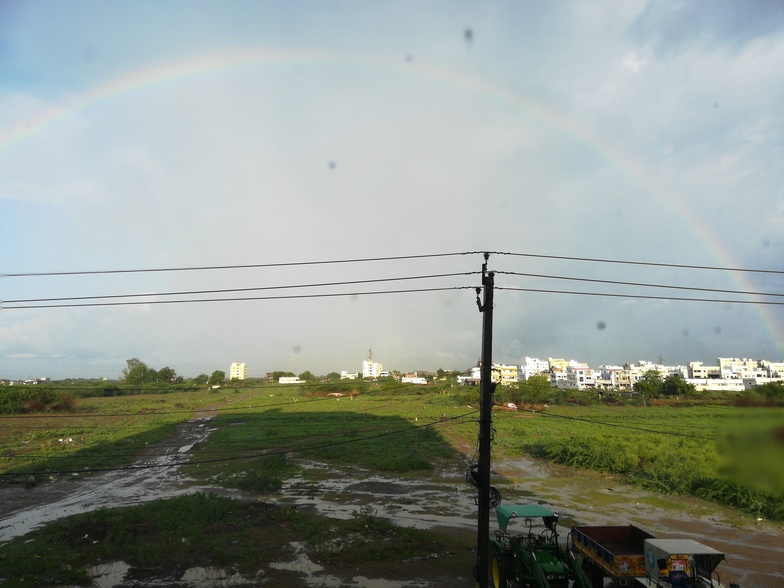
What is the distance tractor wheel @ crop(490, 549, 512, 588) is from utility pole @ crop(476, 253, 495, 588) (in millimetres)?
603

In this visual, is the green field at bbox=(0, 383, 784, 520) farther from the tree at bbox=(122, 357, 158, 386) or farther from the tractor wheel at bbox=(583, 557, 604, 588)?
the tree at bbox=(122, 357, 158, 386)

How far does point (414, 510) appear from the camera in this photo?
22.8 meters

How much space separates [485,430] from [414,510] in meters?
13.0

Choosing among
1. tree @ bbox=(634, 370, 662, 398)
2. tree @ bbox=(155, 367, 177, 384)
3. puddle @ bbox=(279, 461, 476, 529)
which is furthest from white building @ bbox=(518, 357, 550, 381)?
puddle @ bbox=(279, 461, 476, 529)

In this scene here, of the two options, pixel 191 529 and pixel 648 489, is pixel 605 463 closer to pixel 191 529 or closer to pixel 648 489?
pixel 648 489

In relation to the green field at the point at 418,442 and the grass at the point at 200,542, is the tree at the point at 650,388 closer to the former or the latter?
the green field at the point at 418,442

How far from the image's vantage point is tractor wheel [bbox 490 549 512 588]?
12.4 meters

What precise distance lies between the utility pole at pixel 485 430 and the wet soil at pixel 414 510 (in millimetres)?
3472

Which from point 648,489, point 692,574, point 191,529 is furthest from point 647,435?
point 191,529

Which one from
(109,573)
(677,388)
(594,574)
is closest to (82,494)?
(109,573)

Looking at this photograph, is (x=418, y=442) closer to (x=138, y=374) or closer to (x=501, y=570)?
(x=501, y=570)

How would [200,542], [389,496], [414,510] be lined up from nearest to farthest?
1. [200,542]
2. [414,510]
3. [389,496]

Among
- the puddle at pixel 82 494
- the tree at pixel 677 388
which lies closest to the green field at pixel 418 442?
the puddle at pixel 82 494

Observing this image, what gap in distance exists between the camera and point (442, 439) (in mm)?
44406
